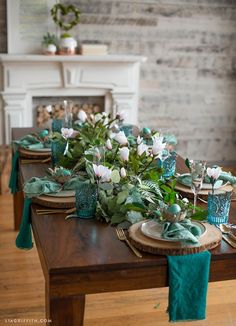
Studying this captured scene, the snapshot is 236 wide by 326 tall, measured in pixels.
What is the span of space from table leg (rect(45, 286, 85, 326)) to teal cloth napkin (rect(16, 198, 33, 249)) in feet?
1.78

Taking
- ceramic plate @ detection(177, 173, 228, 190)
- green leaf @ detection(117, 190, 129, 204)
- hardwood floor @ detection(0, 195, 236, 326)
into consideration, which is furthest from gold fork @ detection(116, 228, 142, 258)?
hardwood floor @ detection(0, 195, 236, 326)

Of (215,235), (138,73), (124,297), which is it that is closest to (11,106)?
(138,73)

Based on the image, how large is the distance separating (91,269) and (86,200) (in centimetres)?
42

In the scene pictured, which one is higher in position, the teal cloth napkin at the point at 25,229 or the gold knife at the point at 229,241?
the gold knife at the point at 229,241

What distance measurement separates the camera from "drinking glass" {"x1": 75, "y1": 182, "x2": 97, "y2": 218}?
1938mm

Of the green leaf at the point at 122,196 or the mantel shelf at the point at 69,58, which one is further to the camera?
the mantel shelf at the point at 69,58

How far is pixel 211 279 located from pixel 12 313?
1264 millimetres

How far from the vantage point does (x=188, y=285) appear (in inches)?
64.2

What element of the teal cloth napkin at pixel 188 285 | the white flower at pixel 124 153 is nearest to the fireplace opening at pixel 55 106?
the white flower at pixel 124 153

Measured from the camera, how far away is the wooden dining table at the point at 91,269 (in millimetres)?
1560

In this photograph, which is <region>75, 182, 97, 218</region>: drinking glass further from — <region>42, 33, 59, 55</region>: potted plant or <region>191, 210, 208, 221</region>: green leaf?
<region>42, 33, 59, 55</region>: potted plant

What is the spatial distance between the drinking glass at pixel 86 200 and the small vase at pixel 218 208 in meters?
0.44

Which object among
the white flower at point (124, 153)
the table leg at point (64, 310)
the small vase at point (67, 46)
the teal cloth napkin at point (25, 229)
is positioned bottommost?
the table leg at point (64, 310)

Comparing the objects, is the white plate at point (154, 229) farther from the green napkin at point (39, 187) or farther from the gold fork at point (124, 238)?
the green napkin at point (39, 187)
